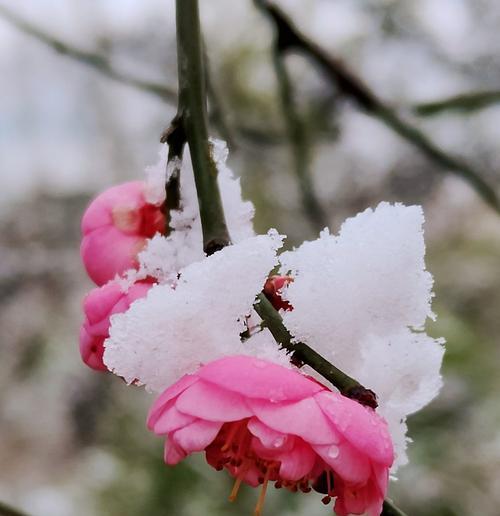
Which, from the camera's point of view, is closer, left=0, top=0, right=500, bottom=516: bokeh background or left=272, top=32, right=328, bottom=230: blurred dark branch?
left=272, top=32, right=328, bottom=230: blurred dark branch

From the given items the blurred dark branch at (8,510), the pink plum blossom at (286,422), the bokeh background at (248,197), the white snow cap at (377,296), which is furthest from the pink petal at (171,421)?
the bokeh background at (248,197)

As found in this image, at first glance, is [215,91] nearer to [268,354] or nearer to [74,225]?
[268,354]

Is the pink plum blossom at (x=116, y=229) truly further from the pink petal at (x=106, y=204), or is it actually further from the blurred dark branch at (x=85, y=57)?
the blurred dark branch at (x=85, y=57)

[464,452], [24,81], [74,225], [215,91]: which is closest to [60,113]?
[24,81]

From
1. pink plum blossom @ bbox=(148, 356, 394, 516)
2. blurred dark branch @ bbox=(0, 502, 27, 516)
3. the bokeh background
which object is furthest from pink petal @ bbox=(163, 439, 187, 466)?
the bokeh background

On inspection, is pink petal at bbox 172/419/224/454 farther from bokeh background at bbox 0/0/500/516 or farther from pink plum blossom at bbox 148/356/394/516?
bokeh background at bbox 0/0/500/516

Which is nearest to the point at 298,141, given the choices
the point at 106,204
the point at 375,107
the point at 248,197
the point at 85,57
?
the point at 375,107

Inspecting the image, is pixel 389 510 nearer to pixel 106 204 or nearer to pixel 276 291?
pixel 276 291
